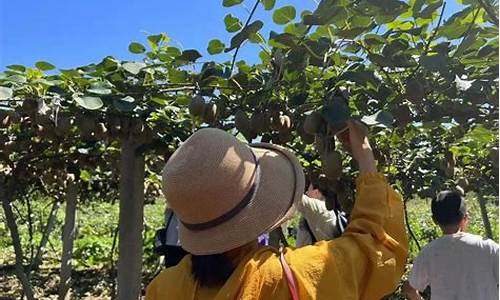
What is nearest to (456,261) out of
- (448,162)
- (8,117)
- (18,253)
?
(448,162)

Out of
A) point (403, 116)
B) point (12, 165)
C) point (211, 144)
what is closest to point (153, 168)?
point (12, 165)

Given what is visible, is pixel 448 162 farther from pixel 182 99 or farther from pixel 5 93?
pixel 5 93

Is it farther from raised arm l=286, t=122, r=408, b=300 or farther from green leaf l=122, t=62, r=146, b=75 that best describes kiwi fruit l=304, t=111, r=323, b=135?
green leaf l=122, t=62, r=146, b=75

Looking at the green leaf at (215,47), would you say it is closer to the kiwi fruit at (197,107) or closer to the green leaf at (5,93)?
the kiwi fruit at (197,107)

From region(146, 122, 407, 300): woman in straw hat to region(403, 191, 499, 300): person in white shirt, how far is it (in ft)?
Answer: 4.39

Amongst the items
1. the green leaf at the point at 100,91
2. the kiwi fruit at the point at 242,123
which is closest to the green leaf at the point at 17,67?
the green leaf at the point at 100,91

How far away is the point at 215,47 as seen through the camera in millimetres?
1422

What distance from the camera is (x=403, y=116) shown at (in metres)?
1.32

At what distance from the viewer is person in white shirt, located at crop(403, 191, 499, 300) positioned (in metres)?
2.14

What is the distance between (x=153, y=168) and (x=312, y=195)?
1061 mm

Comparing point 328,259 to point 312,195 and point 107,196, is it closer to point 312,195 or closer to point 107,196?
point 312,195

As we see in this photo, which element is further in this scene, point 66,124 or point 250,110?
point 66,124

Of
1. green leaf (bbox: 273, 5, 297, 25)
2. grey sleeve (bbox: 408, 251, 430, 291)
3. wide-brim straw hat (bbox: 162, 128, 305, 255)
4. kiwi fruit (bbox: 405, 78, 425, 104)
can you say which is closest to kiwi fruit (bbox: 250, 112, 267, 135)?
green leaf (bbox: 273, 5, 297, 25)

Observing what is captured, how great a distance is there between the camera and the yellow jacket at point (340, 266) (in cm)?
87
